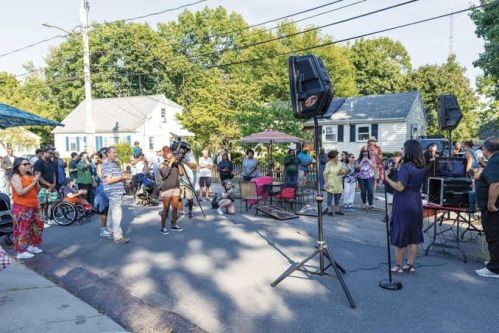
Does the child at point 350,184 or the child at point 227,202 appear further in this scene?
the child at point 350,184

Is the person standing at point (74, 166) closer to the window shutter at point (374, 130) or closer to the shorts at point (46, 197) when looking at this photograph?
the shorts at point (46, 197)

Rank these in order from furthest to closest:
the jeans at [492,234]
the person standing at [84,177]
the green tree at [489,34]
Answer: the green tree at [489,34], the person standing at [84,177], the jeans at [492,234]

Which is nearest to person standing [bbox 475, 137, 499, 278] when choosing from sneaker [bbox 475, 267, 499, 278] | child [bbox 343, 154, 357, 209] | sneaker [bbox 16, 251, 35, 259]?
sneaker [bbox 475, 267, 499, 278]

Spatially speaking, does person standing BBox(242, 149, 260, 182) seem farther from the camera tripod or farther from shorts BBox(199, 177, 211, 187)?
the camera tripod

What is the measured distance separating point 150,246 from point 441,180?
5.05 metres

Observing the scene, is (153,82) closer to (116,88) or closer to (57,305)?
(116,88)

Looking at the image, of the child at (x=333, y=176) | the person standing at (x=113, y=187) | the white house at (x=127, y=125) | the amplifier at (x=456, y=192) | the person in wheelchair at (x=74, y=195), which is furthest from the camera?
the white house at (x=127, y=125)

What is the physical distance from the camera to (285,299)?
15.6 ft

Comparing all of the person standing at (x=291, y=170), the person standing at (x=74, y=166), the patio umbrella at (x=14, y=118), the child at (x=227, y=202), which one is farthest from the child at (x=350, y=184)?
the person standing at (x=74, y=166)

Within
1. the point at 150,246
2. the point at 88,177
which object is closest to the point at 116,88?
the point at 88,177

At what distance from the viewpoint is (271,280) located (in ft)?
17.9

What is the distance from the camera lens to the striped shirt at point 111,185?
7395 millimetres

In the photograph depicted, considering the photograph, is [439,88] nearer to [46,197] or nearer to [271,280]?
[46,197]

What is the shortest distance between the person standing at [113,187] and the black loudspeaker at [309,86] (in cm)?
381
